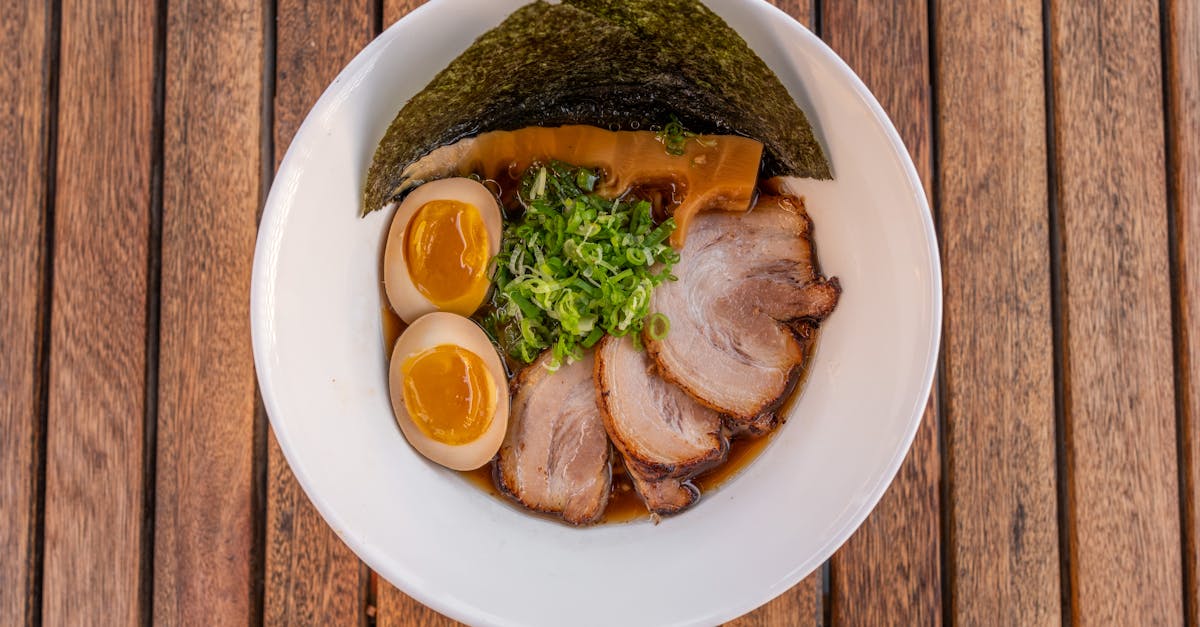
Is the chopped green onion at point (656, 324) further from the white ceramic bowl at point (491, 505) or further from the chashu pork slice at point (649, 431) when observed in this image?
the white ceramic bowl at point (491, 505)

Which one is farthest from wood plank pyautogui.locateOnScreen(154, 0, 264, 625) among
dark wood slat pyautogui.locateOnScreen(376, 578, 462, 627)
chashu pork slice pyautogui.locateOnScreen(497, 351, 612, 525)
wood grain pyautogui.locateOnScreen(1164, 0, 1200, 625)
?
wood grain pyautogui.locateOnScreen(1164, 0, 1200, 625)

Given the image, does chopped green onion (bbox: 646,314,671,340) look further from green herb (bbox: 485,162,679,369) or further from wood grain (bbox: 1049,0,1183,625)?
wood grain (bbox: 1049,0,1183,625)

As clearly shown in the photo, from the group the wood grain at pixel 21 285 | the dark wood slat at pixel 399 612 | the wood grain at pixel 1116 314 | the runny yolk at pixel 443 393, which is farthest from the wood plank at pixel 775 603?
the wood grain at pixel 21 285

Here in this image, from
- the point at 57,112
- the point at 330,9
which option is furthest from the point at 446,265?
the point at 57,112

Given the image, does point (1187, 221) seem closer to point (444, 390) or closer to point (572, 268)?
point (572, 268)

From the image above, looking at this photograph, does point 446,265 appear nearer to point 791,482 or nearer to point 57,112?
point 791,482

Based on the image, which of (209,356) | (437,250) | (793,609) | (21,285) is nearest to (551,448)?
(437,250)
